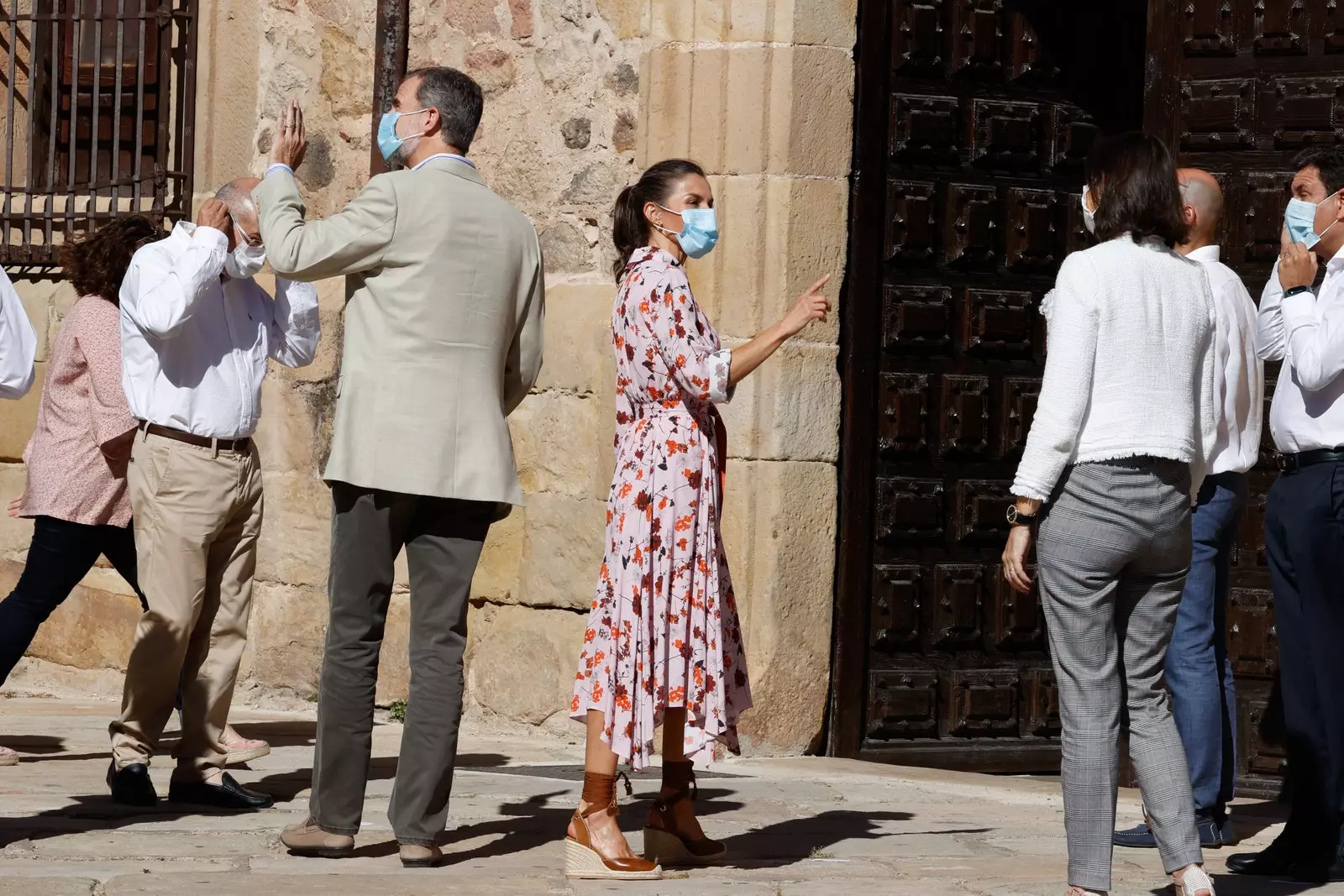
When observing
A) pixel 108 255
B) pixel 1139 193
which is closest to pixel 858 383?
pixel 108 255

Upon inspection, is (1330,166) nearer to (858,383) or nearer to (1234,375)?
(1234,375)

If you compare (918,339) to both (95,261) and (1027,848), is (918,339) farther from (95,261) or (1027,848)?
(95,261)

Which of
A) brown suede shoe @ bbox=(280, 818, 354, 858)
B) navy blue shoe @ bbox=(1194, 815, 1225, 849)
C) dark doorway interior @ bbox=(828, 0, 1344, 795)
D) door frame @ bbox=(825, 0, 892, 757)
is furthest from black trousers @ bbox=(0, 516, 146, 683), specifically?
navy blue shoe @ bbox=(1194, 815, 1225, 849)

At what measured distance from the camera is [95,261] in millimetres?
6148

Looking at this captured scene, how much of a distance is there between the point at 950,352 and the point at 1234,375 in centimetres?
209

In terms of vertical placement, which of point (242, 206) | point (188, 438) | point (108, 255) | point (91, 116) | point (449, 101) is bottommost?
point (188, 438)

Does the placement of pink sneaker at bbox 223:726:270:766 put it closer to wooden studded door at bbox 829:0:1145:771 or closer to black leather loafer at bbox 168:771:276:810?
black leather loafer at bbox 168:771:276:810

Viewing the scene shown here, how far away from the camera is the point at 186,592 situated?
17.9ft

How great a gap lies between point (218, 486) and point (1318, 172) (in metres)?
3.16

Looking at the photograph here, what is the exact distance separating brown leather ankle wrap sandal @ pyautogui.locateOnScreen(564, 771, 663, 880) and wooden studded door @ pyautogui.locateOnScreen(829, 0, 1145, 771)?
7.96ft

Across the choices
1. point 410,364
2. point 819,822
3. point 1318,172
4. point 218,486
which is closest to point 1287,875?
point 819,822

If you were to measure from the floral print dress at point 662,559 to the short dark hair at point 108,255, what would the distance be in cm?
211

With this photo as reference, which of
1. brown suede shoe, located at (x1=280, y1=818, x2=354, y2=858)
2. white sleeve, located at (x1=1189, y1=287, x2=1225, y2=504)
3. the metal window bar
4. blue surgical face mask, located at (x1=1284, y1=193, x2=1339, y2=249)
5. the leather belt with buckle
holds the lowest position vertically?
brown suede shoe, located at (x1=280, y1=818, x2=354, y2=858)

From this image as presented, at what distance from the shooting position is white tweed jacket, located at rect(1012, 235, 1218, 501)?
13.8 feet
